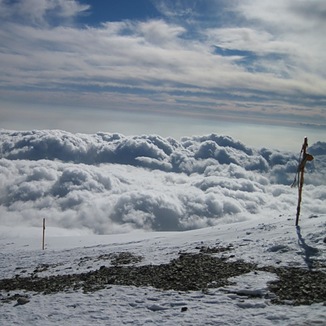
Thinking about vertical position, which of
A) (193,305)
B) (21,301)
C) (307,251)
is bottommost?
(21,301)

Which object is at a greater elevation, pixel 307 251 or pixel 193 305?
pixel 307 251

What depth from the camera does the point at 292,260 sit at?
1692 cm

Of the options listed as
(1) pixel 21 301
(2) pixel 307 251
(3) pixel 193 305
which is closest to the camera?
(3) pixel 193 305

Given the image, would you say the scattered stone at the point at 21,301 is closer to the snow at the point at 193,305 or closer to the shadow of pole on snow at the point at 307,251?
the snow at the point at 193,305

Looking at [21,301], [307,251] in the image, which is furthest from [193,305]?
[307,251]

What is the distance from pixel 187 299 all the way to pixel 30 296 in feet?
24.5

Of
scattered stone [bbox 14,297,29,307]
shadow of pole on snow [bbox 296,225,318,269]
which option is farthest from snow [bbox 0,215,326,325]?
scattered stone [bbox 14,297,29,307]

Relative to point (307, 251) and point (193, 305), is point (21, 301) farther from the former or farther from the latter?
point (307, 251)

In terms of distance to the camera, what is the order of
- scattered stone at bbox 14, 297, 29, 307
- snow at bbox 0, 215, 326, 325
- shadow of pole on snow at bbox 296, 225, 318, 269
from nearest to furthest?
1. snow at bbox 0, 215, 326, 325
2. scattered stone at bbox 14, 297, 29, 307
3. shadow of pole on snow at bbox 296, 225, 318, 269

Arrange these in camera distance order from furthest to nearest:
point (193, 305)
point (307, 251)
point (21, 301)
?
point (307, 251) < point (21, 301) < point (193, 305)

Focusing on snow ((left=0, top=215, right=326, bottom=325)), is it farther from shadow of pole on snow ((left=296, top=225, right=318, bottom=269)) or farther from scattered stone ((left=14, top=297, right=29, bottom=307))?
scattered stone ((left=14, top=297, right=29, bottom=307))

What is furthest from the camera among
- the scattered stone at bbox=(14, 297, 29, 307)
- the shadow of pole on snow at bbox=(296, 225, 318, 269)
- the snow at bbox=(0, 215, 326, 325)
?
the shadow of pole on snow at bbox=(296, 225, 318, 269)

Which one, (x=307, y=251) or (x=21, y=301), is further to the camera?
(x=307, y=251)

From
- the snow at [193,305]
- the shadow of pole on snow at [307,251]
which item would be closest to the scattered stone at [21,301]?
the snow at [193,305]
